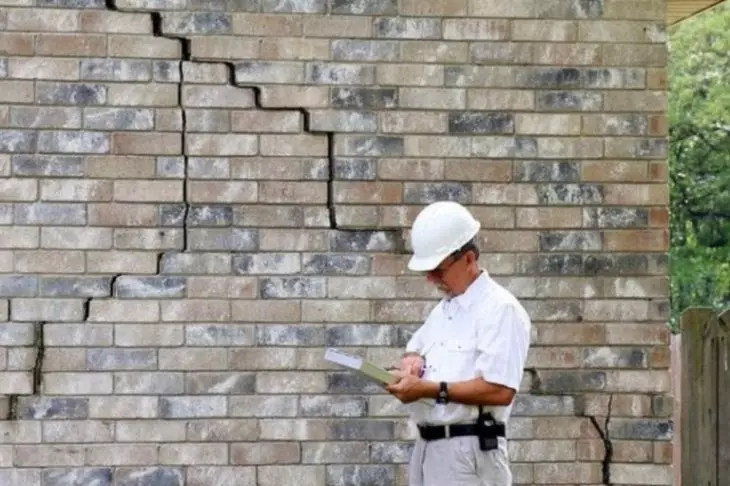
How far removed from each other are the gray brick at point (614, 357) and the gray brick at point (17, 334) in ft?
7.67

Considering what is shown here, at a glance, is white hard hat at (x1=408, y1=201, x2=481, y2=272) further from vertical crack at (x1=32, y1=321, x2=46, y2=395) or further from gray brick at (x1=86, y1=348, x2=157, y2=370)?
vertical crack at (x1=32, y1=321, x2=46, y2=395)

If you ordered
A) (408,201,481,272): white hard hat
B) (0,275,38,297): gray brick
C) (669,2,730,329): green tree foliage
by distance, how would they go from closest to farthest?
1. (408,201,481,272): white hard hat
2. (0,275,38,297): gray brick
3. (669,2,730,329): green tree foliage

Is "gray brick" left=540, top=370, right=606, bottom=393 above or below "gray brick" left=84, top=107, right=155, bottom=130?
below

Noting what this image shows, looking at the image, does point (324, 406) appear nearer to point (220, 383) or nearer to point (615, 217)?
point (220, 383)

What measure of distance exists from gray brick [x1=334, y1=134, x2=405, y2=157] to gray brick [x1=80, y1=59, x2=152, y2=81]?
851 mm

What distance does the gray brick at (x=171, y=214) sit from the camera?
693 cm

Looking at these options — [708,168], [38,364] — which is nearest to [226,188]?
[38,364]

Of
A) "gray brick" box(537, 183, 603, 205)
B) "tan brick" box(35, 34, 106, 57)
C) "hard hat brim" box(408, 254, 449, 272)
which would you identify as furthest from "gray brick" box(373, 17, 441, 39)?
"hard hat brim" box(408, 254, 449, 272)

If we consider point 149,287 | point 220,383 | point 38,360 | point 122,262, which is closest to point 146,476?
point 220,383

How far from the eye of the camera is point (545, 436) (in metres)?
7.12

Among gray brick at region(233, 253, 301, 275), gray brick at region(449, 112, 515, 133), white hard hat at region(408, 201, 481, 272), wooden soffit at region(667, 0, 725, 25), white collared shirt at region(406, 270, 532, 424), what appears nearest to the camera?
white collared shirt at region(406, 270, 532, 424)

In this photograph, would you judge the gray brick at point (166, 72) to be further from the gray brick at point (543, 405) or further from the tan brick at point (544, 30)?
the gray brick at point (543, 405)

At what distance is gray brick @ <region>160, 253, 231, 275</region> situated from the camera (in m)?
6.93

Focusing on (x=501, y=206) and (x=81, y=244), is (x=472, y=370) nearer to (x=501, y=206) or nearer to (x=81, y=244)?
(x=501, y=206)
